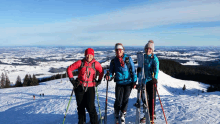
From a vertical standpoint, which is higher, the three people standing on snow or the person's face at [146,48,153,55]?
the person's face at [146,48,153,55]

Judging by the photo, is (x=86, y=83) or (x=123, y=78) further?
(x=123, y=78)

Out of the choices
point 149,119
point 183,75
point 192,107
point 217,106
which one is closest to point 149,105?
point 149,119

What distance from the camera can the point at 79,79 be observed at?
4.51 metres

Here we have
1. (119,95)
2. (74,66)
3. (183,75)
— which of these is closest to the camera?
(74,66)

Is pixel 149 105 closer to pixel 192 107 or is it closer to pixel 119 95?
pixel 119 95

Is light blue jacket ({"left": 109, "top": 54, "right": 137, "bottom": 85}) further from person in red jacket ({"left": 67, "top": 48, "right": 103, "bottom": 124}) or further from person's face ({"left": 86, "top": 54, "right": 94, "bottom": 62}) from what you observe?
person's face ({"left": 86, "top": 54, "right": 94, "bottom": 62})

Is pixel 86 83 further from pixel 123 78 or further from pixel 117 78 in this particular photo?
pixel 123 78

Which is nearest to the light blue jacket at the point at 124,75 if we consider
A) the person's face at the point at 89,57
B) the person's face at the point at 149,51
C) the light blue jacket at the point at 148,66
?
the light blue jacket at the point at 148,66

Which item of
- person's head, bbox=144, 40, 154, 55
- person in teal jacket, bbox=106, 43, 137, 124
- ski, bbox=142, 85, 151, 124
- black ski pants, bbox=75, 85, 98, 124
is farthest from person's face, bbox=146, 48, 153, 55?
black ski pants, bbox=75, 85, 98, 124

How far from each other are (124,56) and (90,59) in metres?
1.18

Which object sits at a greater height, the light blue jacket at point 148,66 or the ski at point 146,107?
the light blue jacket at point 148,66

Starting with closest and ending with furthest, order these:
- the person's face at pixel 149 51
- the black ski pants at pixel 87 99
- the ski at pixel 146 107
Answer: the black ski pants at pixel 87 99, the ski at pixel 146 107, the person's face at pixel 149 51

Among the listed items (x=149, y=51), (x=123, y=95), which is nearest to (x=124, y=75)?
(x=123, y=95)

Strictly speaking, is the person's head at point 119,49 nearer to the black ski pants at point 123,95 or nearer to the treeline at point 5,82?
the black ski pants at point 123,95
